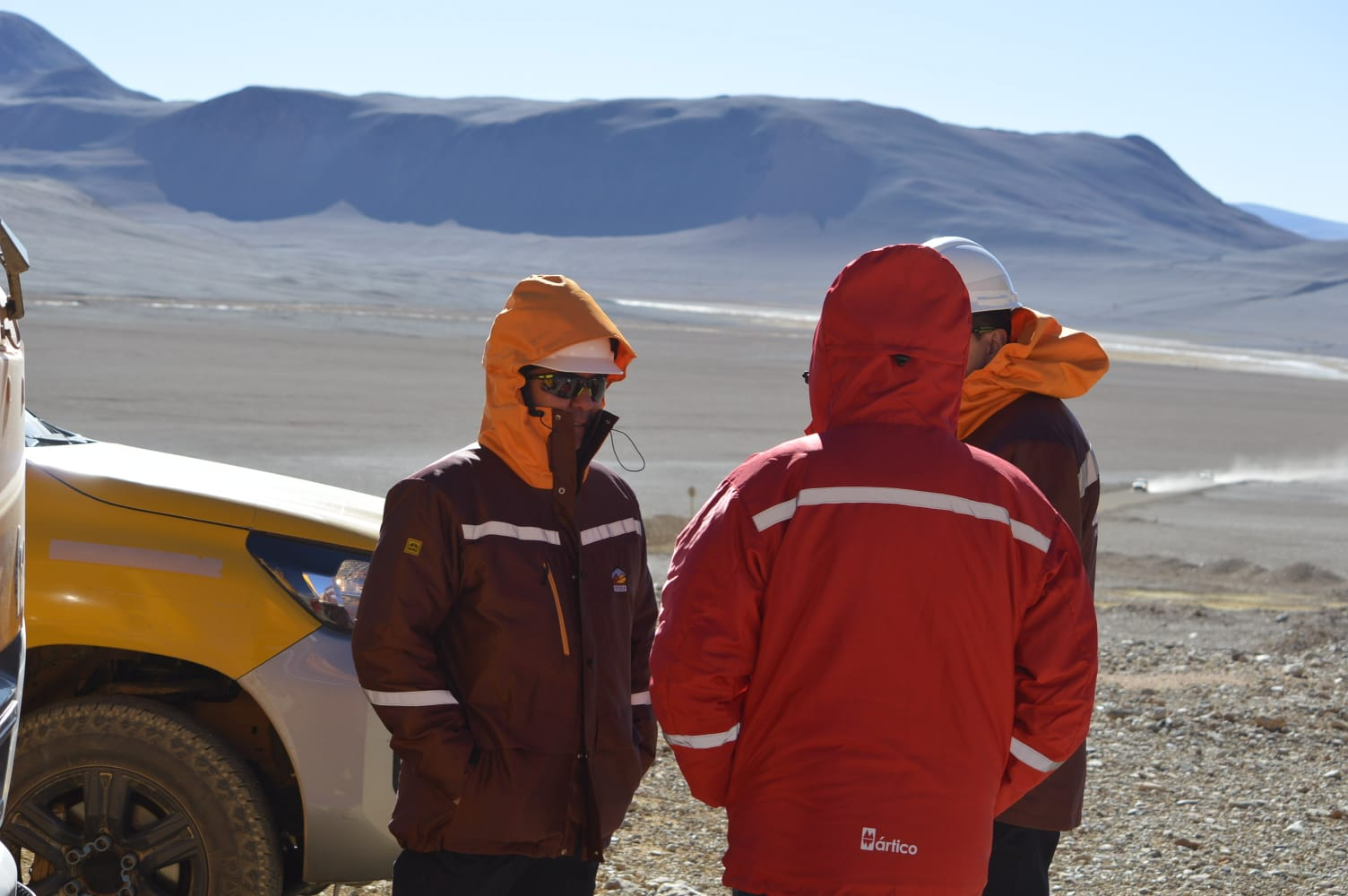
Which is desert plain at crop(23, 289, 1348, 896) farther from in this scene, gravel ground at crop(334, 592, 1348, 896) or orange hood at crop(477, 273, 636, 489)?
orange hood at crop(477, 273, 636, 489)

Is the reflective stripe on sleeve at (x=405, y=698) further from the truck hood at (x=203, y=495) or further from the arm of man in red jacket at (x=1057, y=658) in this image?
the arm of man in red jacket at (x=1057, y=658)

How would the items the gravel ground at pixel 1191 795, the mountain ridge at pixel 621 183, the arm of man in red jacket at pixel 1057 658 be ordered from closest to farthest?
the arm of man in red jacket at pixel 1057 658 < the gravel ground at pixel 1191 795 < the mountain ridge at pixel 621 183

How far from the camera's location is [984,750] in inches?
93.6

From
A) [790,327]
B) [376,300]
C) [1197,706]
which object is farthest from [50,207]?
[1197,706]

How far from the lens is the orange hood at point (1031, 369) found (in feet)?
10.6

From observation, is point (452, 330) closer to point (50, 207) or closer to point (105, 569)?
point (105, 569)

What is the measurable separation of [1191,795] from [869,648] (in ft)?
12.3

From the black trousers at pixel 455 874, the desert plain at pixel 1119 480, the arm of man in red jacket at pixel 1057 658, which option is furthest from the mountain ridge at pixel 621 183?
the arm of man in red jacket at pixel 1057 658

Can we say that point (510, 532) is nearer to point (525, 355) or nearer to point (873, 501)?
point (525, 355)

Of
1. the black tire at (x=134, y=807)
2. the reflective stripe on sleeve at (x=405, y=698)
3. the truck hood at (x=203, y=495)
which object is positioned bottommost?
the black tire at (x=134, y=807)

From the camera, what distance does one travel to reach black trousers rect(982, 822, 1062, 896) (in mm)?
2988

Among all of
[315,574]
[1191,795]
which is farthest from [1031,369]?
[1191,795]

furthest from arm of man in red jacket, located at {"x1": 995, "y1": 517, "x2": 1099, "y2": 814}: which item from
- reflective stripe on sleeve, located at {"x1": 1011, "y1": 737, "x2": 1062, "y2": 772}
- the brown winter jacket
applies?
the brown winter jacket

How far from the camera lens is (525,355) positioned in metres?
3.02
